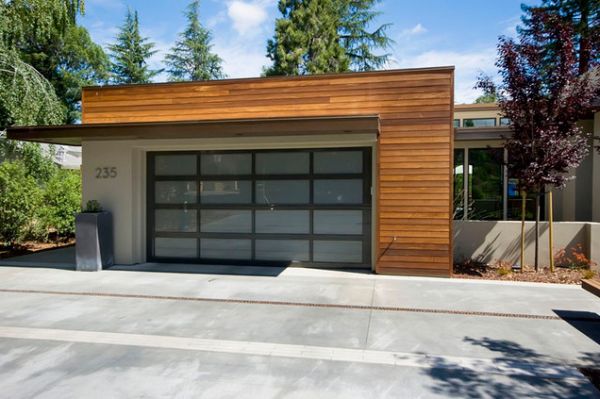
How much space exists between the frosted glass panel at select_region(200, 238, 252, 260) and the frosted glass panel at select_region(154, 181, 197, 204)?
2.86 ft

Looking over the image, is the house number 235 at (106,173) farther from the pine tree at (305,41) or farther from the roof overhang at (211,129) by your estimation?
the pine tree at (305,41)

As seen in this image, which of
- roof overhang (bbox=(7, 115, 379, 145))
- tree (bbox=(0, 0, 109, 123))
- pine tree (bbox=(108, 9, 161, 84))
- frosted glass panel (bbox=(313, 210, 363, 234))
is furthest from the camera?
pine tree (bbox=(108, 9, 161, 84))

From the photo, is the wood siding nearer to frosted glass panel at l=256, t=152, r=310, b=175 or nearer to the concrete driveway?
the concrete driveway

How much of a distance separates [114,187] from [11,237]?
383 centimetres

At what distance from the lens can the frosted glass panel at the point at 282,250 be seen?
8.22 metres

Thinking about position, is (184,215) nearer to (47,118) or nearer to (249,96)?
(249,96)

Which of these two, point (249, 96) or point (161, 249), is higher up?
point (249, 96)

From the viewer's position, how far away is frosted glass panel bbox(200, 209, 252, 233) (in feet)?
27.6

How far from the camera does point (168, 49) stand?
33594 mm

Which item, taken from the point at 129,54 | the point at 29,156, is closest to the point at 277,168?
the point at 29,156

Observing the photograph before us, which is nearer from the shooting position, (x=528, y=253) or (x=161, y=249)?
(x=528, y=253)

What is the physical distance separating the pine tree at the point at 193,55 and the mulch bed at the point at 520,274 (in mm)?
28416

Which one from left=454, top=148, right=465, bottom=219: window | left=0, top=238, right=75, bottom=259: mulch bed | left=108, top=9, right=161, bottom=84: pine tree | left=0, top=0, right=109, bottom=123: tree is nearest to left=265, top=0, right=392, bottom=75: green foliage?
left=0, top=0, right=109, bottom=123: tree

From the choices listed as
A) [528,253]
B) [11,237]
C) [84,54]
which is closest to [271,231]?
[528,253]
